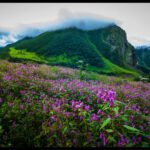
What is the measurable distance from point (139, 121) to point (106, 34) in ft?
263

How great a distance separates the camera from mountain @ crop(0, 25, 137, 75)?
4584 cm

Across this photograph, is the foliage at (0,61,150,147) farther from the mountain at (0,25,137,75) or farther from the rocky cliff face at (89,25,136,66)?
the rocky cliff face at (89,25,136,66)

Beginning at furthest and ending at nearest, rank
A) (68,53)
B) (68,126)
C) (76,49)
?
(76,49) → (68,53) → (68,126)

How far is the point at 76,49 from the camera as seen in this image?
53.7 meters

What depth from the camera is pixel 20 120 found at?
4.07 meters

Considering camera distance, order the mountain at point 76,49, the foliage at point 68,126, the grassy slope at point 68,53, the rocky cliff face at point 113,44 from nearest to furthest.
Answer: the foliage at point 68,126 < the mountain at point 76,49 < the grassy slope at point 68,53 < the rocky cliff face at point 113,44

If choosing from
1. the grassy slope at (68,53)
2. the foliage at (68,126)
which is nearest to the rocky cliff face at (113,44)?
the grassy slope at (68,53)

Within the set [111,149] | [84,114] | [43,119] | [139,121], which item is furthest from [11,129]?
[139,121]

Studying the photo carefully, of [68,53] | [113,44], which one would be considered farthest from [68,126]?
[113,44]

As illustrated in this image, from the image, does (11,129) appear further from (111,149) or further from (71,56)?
Answer: (71,56)

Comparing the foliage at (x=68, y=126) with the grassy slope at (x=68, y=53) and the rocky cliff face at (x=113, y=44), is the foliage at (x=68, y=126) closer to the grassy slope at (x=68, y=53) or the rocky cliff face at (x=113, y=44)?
the grassy slope at (x=68, y=53)

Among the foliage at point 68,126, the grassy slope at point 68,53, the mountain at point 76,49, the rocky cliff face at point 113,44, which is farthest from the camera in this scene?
the rocky cliff face at point 113,44

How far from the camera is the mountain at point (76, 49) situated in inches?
1805

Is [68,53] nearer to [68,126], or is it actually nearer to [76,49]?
[76,49]
